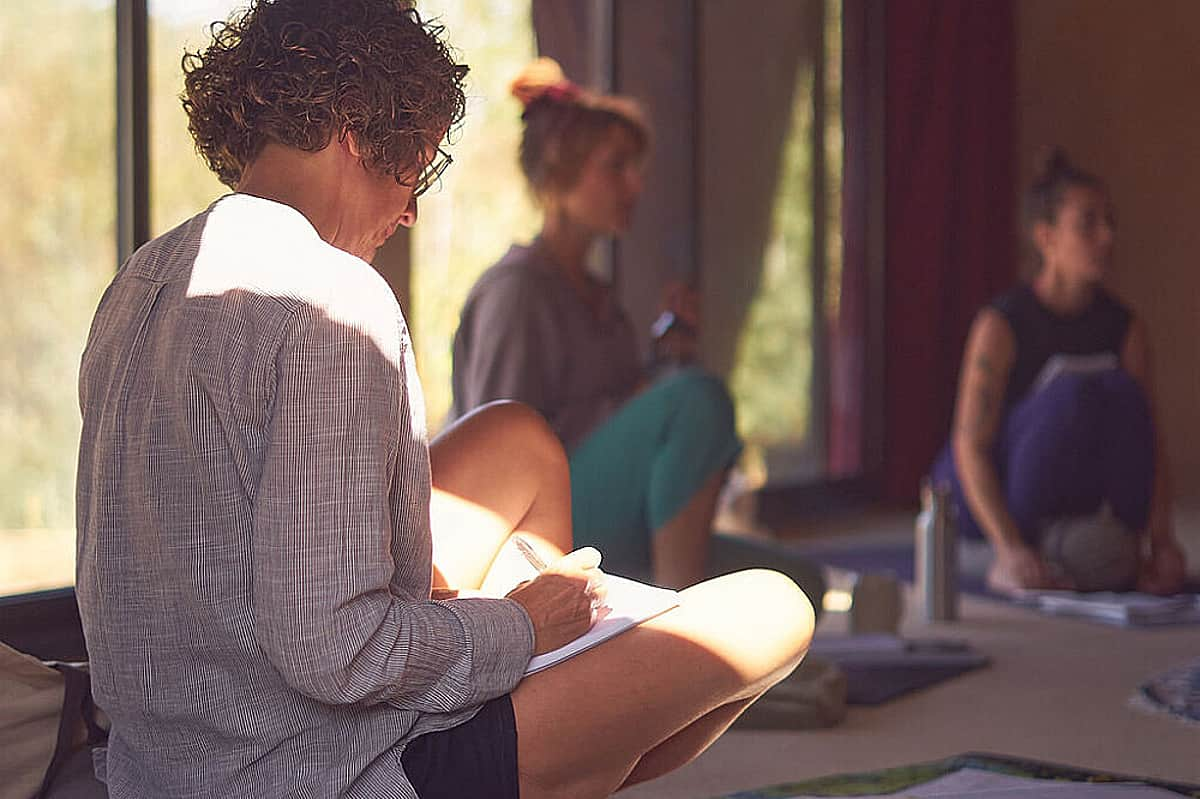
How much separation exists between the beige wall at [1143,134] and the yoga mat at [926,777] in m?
4.32

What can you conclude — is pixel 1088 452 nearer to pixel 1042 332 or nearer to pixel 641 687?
pixel 1042 332

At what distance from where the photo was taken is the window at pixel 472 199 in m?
3.90

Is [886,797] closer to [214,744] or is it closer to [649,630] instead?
[649,630]

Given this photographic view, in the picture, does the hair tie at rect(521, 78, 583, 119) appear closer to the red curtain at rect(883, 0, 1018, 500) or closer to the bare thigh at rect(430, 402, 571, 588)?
the bare thigh at rect(430, 402, 571, 588)

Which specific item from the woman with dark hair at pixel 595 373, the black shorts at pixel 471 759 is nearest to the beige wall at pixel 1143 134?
the woman with dark hair at pixel 595 373

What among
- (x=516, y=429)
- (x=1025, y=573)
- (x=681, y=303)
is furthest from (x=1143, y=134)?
(x=516, y=429)

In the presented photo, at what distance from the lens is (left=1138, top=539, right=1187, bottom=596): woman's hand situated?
3.77 m

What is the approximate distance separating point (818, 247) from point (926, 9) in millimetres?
997

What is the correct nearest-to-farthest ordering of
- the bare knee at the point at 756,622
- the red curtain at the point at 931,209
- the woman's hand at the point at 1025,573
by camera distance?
the bare knee at the point at 756,622 < the woman's hand at the point at 1025,573 < the red curtain at the point at 931,209

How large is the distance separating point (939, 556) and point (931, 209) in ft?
8.46

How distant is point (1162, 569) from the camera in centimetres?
379

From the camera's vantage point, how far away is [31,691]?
5.36 feet

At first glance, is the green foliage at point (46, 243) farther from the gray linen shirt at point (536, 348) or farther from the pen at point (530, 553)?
the pen at point (530, 553)

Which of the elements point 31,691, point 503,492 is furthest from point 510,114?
point 31,691
